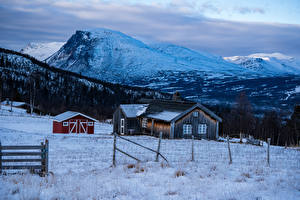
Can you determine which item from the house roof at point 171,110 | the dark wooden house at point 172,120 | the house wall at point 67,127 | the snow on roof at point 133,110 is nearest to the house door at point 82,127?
the house wall at point 67,127

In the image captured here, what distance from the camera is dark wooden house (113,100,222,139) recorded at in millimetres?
36125

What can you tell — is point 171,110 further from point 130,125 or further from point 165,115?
point 130,125

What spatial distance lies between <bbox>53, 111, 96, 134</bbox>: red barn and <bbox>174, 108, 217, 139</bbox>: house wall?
1444cm

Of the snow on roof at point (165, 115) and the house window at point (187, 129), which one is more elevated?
the snow on roof at point (165, 115)

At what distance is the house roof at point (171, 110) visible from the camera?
1420 inches

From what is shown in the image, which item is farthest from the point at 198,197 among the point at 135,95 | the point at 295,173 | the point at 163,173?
the point at 135,95

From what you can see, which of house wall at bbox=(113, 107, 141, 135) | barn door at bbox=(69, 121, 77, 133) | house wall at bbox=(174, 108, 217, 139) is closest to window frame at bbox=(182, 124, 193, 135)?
house wall at bbox=(174, 108, 217, 139)

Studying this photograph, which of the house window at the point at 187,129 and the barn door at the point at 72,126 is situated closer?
the house window at the point at 187,129

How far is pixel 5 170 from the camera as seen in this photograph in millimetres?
12039

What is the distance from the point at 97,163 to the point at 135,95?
15719 centimetres

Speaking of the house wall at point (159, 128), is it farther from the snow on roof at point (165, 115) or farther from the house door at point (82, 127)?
the house door at point (82, 127)

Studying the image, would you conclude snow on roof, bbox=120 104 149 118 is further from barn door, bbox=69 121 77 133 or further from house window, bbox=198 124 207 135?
house window, bbox=198 124 207 135

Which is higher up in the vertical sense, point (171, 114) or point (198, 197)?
point (171, 114)

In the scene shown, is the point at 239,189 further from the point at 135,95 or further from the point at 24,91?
the point at 135,95
